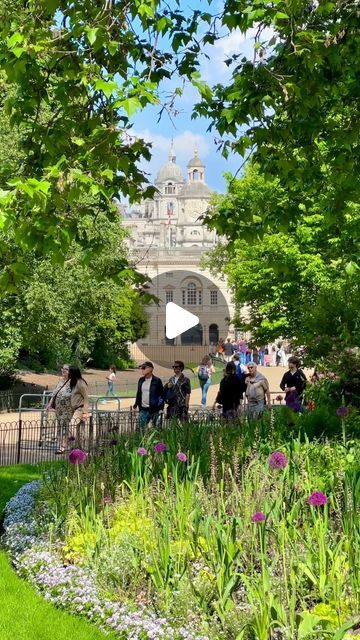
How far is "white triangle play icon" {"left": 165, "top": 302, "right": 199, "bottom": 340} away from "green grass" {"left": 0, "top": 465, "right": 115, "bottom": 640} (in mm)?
15353

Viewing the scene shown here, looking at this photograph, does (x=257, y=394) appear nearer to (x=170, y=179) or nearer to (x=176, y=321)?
(x=176, y=321)

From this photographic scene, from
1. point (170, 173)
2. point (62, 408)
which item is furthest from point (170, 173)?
point (62, 408)

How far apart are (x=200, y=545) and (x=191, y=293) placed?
123742 millimetres

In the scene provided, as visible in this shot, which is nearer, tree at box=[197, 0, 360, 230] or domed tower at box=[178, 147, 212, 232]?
tree at box=[197, 0, 360, 230]

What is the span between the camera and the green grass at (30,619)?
574 centimetres

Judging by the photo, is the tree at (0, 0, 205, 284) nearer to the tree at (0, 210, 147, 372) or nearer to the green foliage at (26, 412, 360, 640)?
the green foliage at (26, 412, 360, 640)

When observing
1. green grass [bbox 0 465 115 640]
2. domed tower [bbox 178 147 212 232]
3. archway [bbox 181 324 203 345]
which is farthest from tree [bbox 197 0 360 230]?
domed tower [bbox 178 147 212 232]

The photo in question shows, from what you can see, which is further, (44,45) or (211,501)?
(44,45)

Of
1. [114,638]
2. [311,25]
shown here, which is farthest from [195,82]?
[114,638]

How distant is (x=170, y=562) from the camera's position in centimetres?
567

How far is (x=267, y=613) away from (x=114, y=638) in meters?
1.30

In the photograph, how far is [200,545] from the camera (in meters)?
5.74

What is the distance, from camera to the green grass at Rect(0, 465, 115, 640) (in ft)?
18.8

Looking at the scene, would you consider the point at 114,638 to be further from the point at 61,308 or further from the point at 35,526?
the point at 61,308
